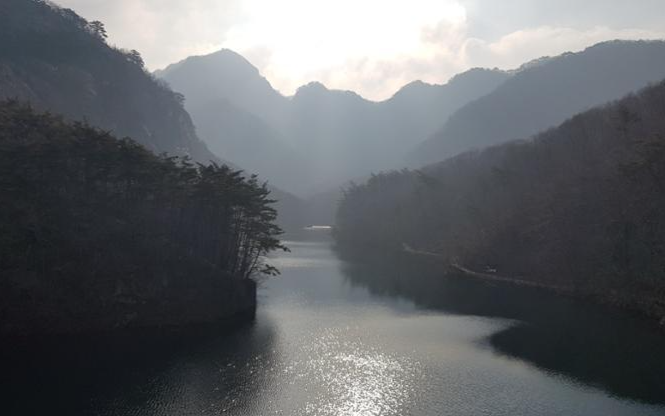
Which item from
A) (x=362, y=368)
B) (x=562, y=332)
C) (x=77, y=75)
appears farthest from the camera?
(x=77, y=75)

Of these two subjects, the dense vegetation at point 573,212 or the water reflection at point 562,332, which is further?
the dense vegetation at point 573,212

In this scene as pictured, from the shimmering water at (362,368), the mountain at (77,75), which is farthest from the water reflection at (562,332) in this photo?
the mountain at (77,75)

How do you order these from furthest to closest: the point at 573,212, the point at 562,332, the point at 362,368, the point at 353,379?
the point at 573,212, the point at 562,332, the point at 362,368, the point at 353,379

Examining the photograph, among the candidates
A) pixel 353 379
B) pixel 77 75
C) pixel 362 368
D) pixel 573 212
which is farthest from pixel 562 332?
pixel 77 75

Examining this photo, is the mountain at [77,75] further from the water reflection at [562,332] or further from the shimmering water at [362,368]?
the water reflection at [562,332]

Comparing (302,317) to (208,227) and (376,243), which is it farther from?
(376,243)

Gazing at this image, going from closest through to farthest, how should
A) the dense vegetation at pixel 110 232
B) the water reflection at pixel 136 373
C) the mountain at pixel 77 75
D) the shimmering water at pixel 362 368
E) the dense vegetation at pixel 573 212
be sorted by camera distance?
the water reflection at pixel 136 373, the shimmering water at pixel 362 368, the dense vegetation at pixel 110 232, the dense vegetation at pixel 573 212, the mountain at pixel 77 75

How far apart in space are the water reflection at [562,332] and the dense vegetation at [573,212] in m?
6.17

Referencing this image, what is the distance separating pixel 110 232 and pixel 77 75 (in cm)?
8808

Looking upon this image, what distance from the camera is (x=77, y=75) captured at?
122438mm

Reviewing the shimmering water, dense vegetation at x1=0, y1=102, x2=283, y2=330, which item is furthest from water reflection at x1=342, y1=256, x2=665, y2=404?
dense vegetation at x1=0, y1=102, x2=283, y2=330

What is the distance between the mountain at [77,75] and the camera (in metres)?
111

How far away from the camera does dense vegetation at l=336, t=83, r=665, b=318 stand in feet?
218

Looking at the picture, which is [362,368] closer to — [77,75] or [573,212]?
[573,212]
